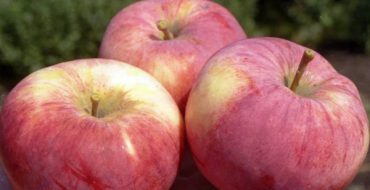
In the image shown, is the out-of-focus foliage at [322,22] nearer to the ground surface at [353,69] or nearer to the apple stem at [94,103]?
the ground surface at [353,69]

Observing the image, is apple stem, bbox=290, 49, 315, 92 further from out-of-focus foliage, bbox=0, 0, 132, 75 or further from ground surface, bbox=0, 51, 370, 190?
out-of-focus foliage, bbox=0, 0, 132, 75

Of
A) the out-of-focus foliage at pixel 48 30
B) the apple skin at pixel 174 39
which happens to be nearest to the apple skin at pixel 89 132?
the apple skin at pixel 174 39

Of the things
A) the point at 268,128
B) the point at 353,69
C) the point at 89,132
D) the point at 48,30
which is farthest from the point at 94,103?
the point at 353,69

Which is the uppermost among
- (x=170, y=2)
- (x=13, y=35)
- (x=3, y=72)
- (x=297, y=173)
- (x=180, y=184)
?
(x=170, y=2)

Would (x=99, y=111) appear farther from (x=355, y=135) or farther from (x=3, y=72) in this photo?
(x=3, y=72)

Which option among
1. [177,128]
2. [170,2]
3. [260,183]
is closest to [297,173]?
[260,183]

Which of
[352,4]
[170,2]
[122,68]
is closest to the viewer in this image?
[122,68]

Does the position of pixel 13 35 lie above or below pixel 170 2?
below
